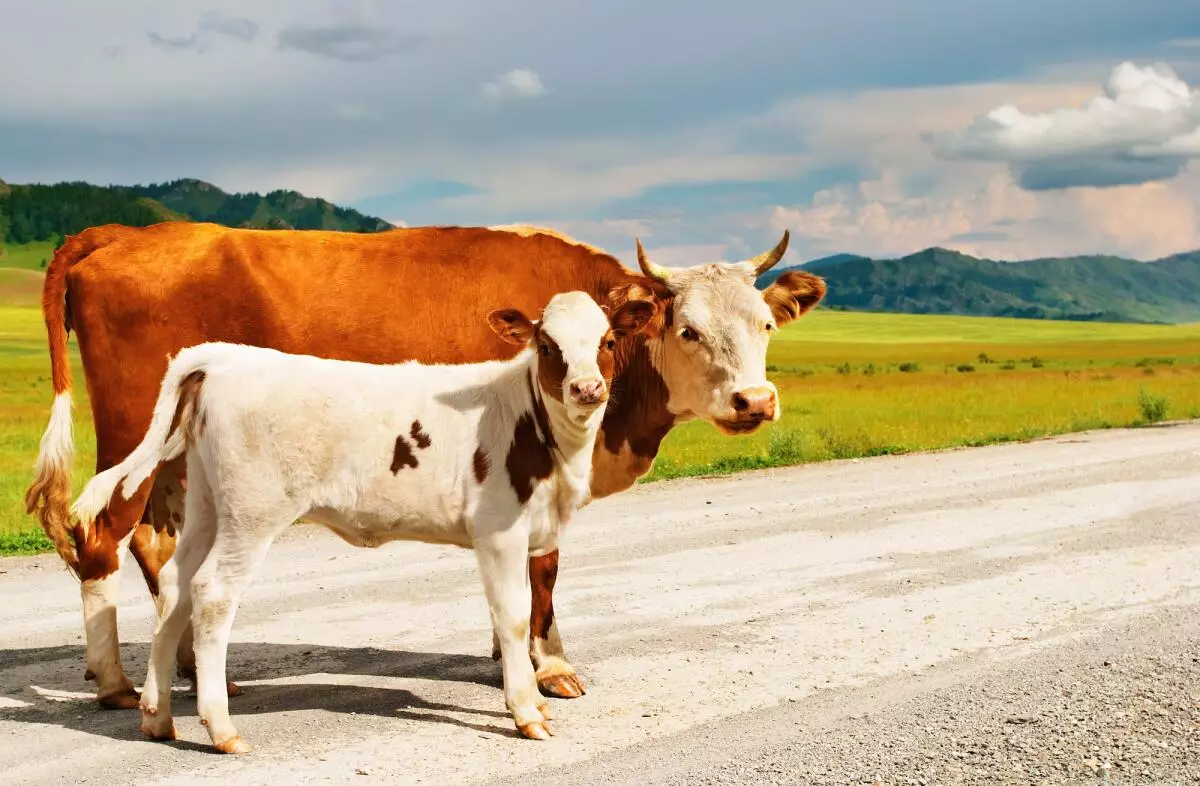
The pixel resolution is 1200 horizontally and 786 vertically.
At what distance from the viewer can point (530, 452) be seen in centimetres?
723

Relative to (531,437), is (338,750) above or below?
below

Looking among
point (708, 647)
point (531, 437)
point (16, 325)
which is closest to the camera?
point (531, 437)

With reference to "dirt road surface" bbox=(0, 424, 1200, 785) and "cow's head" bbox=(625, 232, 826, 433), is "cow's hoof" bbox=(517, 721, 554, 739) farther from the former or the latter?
"cow's head" bbox=(625, 232, 826, 433)

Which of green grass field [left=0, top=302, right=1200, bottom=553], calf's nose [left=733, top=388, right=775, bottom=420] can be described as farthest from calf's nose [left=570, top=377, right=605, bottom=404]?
green grass field [left=0, top=302, right=1200, bottom=553]

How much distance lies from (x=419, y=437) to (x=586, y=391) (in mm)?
1054

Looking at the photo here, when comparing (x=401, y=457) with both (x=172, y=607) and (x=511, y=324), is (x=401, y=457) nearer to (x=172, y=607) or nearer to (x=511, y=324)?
(x=511, y=324)

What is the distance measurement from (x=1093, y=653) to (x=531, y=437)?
424cm

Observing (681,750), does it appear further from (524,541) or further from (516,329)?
(516,329)

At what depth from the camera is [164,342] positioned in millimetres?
8305

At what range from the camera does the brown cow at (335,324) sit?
26.0 ft

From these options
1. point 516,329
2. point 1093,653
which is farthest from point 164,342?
point 1093,653

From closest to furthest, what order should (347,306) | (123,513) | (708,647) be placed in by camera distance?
(123,513), (347,306), (708,647)

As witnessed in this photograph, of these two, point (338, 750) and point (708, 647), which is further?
point (708, 647)

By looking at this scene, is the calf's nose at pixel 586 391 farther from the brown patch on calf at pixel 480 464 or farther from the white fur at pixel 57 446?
the white fur at pixel 57 446
